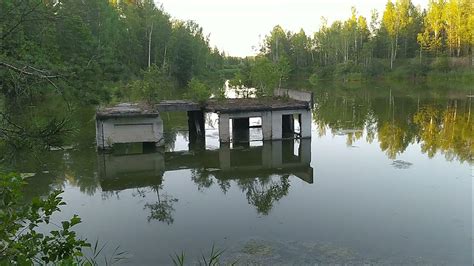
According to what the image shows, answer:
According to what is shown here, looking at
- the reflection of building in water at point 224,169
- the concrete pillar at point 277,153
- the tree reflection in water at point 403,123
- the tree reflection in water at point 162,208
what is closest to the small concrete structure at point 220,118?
the concrete pillar at point 277,153

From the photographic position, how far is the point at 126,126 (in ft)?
64.0

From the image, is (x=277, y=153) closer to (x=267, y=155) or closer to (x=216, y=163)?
(x=267, y=155)

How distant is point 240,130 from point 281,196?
1169cm

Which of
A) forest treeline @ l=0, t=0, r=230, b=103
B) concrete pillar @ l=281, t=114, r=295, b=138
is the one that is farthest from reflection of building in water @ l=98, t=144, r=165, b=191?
concrete pillar @ l=281, t=114, r=295, b=138

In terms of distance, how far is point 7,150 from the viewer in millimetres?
4664

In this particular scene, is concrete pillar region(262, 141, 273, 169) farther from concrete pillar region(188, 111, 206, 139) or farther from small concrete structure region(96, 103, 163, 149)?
small concrete structure region(96, 103, 163, 149)

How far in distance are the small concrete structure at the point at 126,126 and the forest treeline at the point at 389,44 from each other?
1473 inches

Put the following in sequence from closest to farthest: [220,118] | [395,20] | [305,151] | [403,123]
A: [305,151] < [220,118] < [403,123] < [395,20]

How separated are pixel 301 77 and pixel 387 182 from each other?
68.0 meters

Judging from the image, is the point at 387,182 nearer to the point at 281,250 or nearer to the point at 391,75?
the point at 281,250

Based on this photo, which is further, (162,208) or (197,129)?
(197,129)

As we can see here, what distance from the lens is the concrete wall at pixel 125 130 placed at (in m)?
19.3

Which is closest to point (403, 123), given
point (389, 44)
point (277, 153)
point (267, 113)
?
point (267, 113)

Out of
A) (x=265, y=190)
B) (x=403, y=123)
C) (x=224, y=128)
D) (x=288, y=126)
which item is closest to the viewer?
(x=265, y=190)
